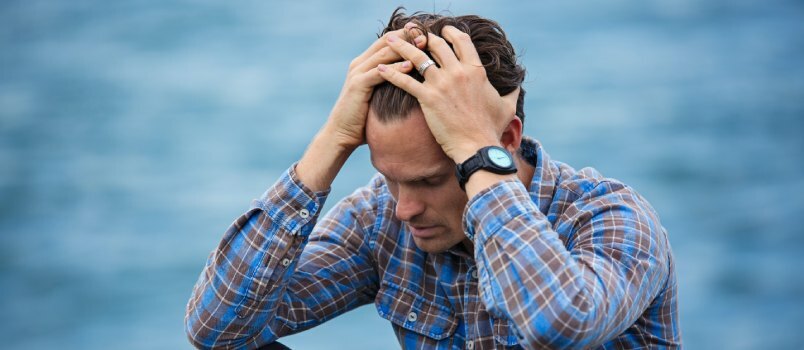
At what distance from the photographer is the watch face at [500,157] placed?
2037 millimetres

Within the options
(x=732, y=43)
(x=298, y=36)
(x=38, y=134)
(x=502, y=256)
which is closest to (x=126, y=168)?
(x=38, y=134)

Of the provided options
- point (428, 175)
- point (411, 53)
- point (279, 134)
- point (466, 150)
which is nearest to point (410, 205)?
point (428, 175)

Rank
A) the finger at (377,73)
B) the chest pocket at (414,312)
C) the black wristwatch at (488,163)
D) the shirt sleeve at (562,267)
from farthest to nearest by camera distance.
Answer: the chest pocket at (414,312) < the finger at (377,73) < the black wristwatch at (488,163) < the shirt sleeve at (562,267)

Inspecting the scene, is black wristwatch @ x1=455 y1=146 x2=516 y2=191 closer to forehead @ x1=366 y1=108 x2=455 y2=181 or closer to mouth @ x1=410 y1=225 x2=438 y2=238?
forehead @ x1=366 y1=108 x2=455 y2=181

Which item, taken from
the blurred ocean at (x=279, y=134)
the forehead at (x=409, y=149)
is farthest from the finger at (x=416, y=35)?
the blurred ocean at (x=279, y=134)

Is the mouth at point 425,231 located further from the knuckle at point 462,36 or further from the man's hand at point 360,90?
the knuckle at point 462,36

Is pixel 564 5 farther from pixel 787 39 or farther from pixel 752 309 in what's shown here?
pixel 752 309

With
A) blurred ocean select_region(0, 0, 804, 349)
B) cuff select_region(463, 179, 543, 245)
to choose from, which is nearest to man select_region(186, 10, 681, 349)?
cuff select_region(463, 179, 543, 245)

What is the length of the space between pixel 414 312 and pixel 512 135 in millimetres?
464

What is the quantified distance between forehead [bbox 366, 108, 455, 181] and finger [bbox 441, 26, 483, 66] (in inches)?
5.5

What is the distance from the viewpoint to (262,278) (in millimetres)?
2266

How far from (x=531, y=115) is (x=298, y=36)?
8.45ft

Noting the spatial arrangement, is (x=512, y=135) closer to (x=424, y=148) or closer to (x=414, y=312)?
(x=424, y=148)

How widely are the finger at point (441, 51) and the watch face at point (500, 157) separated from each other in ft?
0.64
